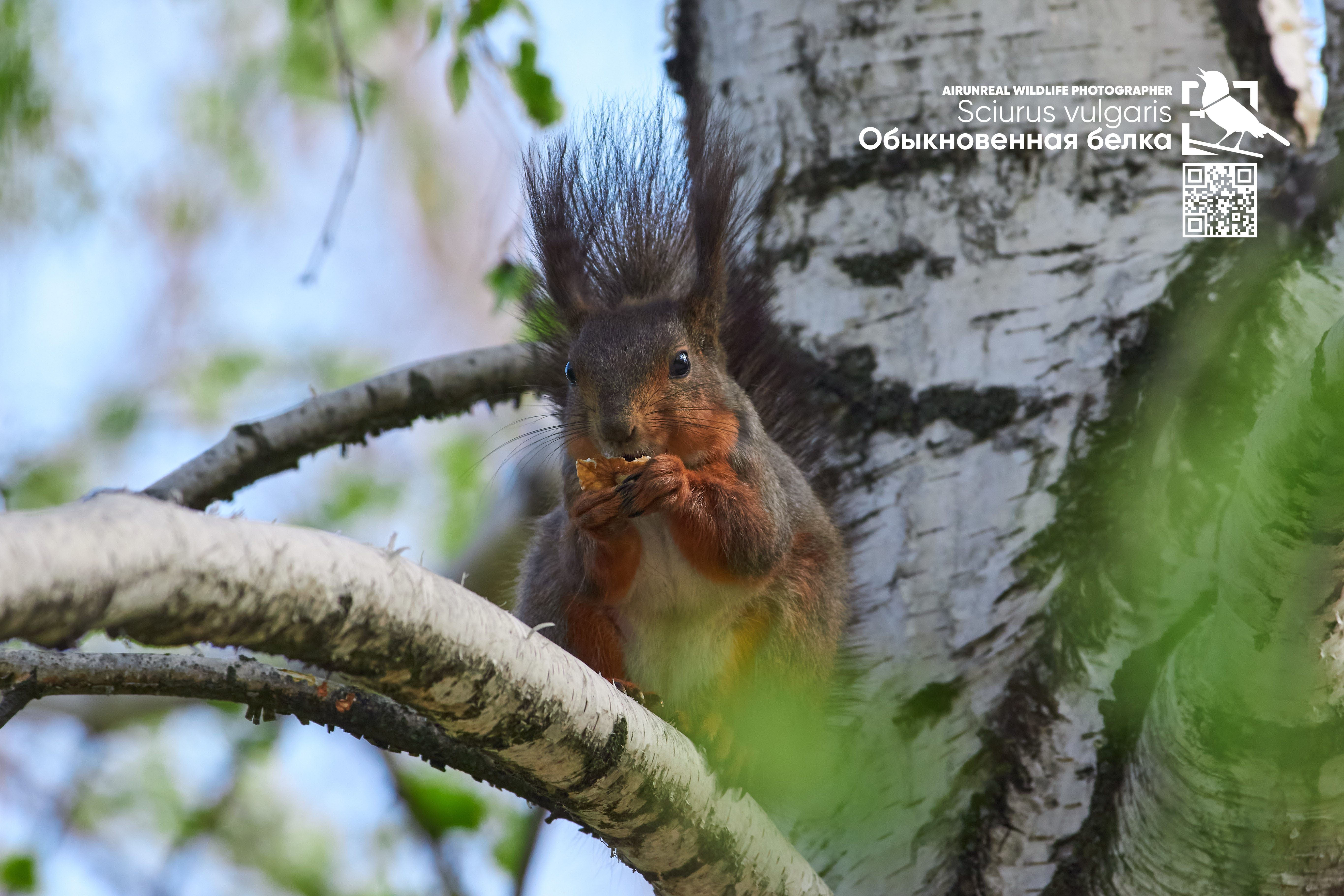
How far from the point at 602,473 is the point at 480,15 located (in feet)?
3.25

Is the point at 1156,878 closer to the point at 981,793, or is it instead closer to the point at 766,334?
the point at 981,793

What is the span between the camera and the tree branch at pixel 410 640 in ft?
2.18

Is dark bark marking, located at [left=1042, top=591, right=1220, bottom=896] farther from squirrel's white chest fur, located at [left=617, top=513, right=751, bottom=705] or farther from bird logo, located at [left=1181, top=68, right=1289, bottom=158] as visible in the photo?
bird logo, located at [left=1181, top=68, right=1289, bottom=158]

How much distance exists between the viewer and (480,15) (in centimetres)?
224

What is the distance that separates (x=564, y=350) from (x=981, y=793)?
1.09m

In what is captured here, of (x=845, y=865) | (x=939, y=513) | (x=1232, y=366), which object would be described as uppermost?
(x=1232, y=366)

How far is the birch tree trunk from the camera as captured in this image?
4.61ft

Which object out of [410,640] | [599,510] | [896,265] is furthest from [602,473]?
[410,640]

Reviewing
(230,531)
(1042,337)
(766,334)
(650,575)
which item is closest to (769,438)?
(766,334)

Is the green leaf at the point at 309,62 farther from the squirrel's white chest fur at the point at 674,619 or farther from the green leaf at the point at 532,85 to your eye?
the squirrel's white chest fur at the point at 674,619

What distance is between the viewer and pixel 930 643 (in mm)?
1716

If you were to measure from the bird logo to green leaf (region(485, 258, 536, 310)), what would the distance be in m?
1.21

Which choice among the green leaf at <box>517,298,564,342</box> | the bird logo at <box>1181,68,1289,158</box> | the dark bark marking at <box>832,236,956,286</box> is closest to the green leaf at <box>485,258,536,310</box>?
the green leaf at <box>517,298,564,342</box>

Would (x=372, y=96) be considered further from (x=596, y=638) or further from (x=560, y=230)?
(x=596, y=638)
